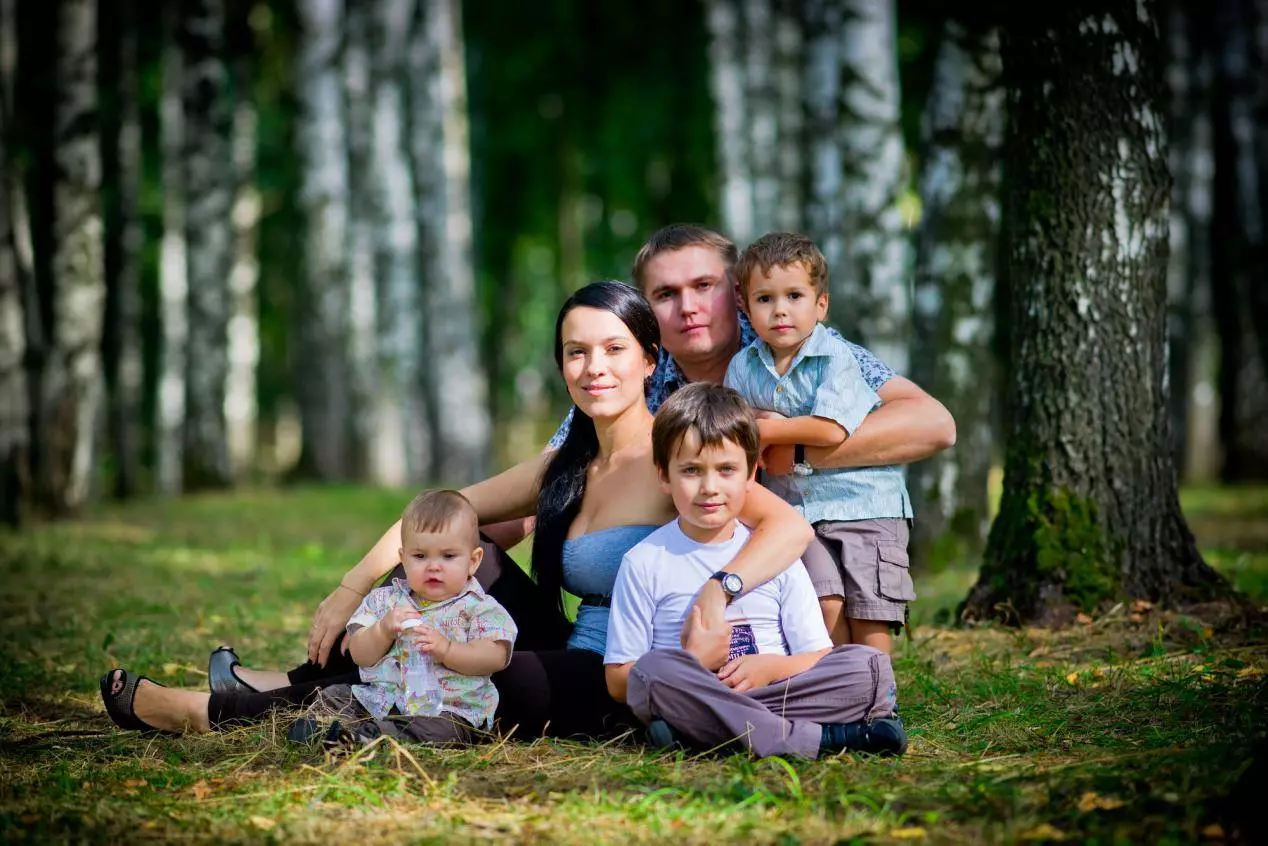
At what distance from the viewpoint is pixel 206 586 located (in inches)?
322

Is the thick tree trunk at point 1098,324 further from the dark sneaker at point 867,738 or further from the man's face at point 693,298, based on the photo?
the dark sneaker at point 867,738

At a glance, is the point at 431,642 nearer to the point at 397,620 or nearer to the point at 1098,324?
the point at 397,620

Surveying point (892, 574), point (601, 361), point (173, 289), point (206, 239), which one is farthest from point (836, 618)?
point (173, 289)

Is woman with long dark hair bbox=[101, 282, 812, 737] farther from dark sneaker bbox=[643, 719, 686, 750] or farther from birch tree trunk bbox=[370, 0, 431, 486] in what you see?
birch tree trunk bbox=[370, 0, 431, 486]

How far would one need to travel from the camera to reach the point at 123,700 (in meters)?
4.55

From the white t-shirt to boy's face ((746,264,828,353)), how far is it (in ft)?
2.68

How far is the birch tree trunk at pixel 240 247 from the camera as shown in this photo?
1669cm

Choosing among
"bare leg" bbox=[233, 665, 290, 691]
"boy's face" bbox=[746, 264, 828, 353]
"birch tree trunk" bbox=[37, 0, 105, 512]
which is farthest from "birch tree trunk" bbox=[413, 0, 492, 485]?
"boy's face" bbox=[746, 264, 828, 353]

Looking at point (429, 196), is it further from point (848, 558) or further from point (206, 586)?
point (848, 558)

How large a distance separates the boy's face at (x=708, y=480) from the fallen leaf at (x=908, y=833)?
1.20 meters

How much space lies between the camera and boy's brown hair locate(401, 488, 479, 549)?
4191 mm

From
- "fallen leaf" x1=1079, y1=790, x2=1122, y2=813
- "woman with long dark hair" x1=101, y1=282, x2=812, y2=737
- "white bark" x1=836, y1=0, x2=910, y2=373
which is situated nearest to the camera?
"fallen leaf" x1=1079, y1=790, x2=1122, y2=813

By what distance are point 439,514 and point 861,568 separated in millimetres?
1543

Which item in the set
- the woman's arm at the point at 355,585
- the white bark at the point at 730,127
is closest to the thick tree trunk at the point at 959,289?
the woman's arm at the point at 355,585
